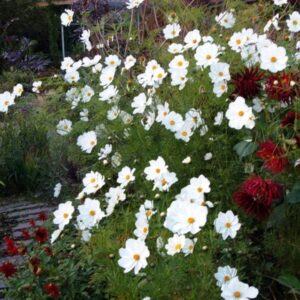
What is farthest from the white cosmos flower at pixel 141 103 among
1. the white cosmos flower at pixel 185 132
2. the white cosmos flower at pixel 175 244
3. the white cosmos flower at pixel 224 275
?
the white cosmos flower at pixel 224 275

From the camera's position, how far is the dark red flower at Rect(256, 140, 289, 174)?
2348mm

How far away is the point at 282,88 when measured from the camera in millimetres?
2600

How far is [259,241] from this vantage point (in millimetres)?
2822

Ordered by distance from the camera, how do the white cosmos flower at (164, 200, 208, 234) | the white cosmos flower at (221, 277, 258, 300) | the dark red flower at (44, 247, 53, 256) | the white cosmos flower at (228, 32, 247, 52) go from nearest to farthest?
the white cosmos flower at (221, 277, 258, 300)
the white cosmos flower at (164, 200, 208, 234)
the dark red flower at (44, 247, 53, 256)
the white cosmos flower at (228, 32, 247, 52)

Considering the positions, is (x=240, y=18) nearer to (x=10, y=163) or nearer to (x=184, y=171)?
(x=184, y=171)

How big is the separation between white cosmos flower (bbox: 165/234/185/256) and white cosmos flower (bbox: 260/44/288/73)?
2.87 feet

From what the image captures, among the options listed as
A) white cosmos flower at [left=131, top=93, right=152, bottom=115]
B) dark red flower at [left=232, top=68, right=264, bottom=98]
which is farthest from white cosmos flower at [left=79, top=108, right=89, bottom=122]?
dark red flower at [left=232, top=68, right=264, bottom=98]

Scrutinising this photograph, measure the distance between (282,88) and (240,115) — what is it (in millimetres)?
202

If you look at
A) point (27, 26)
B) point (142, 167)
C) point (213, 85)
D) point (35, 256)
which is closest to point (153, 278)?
point (35, 256)

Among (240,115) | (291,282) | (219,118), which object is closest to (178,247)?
(291,282)

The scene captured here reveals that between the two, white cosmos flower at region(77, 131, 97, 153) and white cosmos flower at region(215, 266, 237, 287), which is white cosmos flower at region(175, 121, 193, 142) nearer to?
white cosmos flower at region(77, 131, 97, 153)

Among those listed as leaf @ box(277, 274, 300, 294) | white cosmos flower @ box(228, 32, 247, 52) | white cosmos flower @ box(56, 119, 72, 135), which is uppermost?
white cosmos flower @ box(56, 119, 72, 135)

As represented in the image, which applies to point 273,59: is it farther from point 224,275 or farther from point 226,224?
point 224,275

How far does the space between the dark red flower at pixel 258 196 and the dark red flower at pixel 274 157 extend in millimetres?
63
